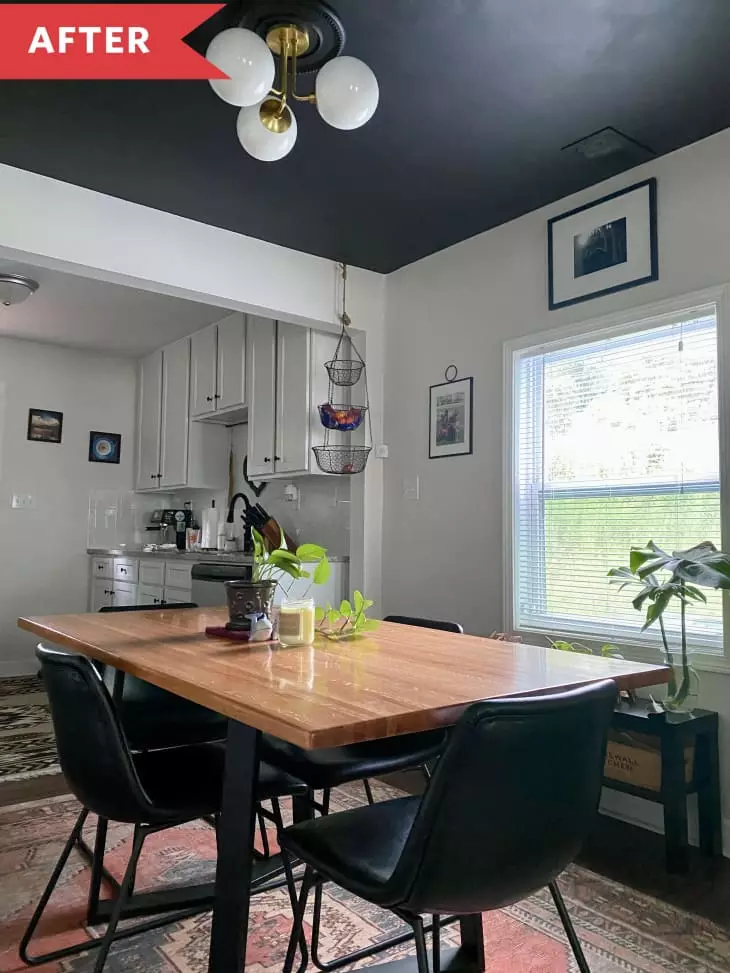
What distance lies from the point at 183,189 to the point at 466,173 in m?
1.22

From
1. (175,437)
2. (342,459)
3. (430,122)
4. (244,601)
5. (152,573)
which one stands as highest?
(430,122)

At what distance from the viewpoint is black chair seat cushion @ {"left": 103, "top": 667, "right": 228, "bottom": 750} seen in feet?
7.37

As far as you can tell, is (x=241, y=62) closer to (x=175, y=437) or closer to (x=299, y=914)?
(x=299, y=914)

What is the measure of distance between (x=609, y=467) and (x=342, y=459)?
1513 millimetres

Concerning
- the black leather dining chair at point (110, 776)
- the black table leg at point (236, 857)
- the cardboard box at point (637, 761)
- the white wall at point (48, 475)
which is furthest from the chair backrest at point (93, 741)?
the white wall at point (48, 475)

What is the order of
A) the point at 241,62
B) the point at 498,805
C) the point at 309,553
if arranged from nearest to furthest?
the point at 498,805 < the point at 241,62 < the point at 309,553

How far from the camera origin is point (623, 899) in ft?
7.19

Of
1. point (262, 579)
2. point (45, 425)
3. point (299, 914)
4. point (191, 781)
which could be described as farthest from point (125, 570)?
point (299, 914)

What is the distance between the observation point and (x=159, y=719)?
2340mm

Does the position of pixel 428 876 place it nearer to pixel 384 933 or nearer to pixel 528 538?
pixel 384 933

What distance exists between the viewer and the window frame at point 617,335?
2.62 metres

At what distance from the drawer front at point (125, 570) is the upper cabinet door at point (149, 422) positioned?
0.66 m

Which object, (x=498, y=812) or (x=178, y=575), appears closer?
(x=498, y=812)

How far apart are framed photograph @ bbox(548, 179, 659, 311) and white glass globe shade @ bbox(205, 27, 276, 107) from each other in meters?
1.76
